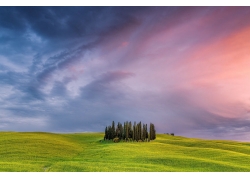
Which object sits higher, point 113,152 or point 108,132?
point 108,132

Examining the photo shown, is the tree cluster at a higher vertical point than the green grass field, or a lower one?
higher

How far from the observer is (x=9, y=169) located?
87.0 ft

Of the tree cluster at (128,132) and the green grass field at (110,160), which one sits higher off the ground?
the tree cluster at (128,132)

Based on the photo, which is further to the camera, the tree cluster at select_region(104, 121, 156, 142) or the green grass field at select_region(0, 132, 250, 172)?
the tree cluster at select_region(104, 121, 156, 142)

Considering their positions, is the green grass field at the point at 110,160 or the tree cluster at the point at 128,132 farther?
the tree cluster at the point at 128,132

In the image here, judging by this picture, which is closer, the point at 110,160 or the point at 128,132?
the point at 110,160

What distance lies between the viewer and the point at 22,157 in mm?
34125

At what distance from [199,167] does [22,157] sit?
65.1 feet

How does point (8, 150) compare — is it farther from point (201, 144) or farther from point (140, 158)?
point (201, 144)

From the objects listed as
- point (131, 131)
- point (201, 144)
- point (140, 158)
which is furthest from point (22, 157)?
point (201, 144)
